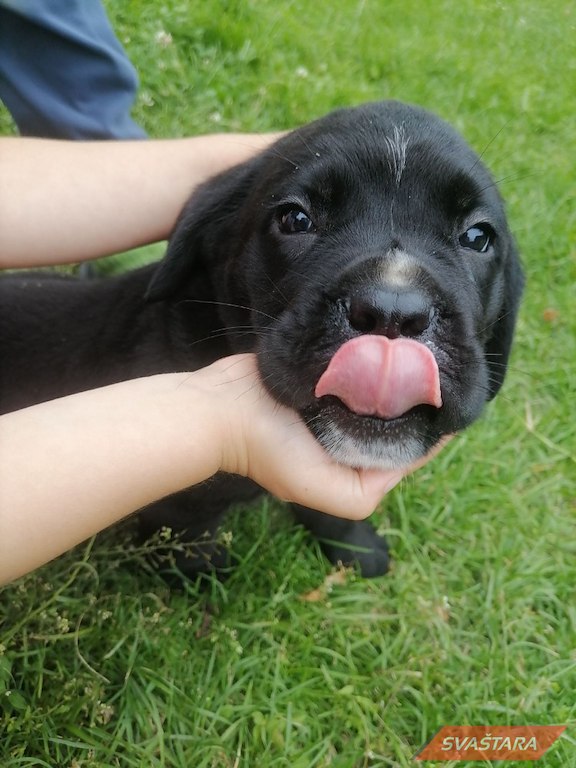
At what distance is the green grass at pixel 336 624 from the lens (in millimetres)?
2207

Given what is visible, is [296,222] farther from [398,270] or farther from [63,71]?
[63,71]

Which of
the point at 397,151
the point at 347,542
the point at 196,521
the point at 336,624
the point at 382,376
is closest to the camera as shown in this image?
the point at 382,376

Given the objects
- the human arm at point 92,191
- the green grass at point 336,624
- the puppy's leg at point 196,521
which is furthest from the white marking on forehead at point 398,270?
the green grass at point 336,624

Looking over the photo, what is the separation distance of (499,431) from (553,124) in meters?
2.77

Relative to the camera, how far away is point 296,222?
6.28 feet

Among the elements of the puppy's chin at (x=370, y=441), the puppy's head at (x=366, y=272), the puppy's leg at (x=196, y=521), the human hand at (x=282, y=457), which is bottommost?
the puppy's leg at (x=196, y=521)

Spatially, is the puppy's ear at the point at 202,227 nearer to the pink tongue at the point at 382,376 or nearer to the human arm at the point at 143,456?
the human arm at the point at 143,456

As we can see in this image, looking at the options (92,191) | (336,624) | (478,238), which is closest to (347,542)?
(336,624)

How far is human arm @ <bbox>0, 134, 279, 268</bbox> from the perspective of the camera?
246 cm

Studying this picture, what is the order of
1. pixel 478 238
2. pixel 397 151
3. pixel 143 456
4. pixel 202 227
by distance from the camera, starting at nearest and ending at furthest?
pixel 143 456 < pixel 397 151 < pixel 478 238 < pixel 202 227

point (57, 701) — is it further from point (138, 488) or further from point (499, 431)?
point (499, 431)

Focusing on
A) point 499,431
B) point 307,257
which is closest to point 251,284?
point 307,257

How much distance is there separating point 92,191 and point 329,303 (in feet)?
4.44

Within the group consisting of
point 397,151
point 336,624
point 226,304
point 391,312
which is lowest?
point 336,624
